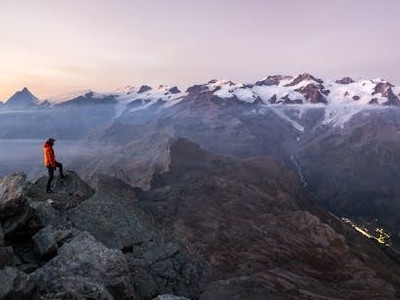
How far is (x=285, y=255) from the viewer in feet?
331

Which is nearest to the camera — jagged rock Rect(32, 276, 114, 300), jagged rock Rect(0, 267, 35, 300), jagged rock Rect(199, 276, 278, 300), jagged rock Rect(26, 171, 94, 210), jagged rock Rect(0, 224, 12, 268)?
jagged rock Rect(0, 267, 35, 300)

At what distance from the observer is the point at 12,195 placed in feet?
84.7

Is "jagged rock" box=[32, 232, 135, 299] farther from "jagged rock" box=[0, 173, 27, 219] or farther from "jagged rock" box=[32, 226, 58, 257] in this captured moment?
"jagged rock" box=[0, 173, 27, 219]

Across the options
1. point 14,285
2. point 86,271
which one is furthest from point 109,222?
point 14,285

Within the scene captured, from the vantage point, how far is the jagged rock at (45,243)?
24672 millimetres

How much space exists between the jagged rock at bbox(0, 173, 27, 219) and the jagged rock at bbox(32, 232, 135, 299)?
326 centimetres

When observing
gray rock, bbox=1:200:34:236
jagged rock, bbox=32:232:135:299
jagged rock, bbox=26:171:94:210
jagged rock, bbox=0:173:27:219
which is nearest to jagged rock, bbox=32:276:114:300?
jagged rock, bbox=32:232:135:299

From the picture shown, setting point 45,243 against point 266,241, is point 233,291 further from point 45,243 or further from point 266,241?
point 266,241

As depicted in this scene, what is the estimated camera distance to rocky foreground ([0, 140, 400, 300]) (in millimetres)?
23219

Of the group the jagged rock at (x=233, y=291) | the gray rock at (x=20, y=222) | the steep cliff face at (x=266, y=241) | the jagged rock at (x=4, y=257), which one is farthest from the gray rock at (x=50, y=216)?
the steep cliff face at (x=266, y=241)

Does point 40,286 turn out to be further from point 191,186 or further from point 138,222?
point 191,186

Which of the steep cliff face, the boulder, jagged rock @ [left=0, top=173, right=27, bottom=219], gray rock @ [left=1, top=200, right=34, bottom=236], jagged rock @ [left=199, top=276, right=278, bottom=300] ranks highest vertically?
jagged rock @ [left=0, top=173, right=27, bottom=219]

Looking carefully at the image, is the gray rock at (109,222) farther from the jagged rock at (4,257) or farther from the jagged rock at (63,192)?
the jagged rock at (4,257)

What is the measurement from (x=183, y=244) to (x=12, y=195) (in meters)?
22.2
